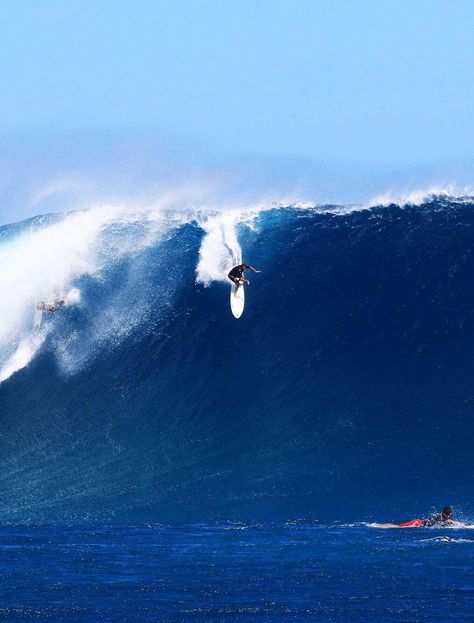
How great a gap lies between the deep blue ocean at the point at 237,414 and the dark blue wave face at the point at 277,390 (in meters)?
0.04

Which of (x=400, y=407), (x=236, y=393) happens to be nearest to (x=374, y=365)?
(x=400, y=407)

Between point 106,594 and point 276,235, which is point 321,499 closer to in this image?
point 106,594

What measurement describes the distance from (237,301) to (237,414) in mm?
3000

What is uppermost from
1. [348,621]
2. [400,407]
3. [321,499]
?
[400,407]

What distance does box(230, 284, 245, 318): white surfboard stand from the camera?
76.0 ft

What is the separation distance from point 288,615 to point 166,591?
69.8 inches

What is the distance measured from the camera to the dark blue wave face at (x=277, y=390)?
18781 mm

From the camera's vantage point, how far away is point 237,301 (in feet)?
76.1

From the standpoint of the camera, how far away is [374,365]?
71.3 feet

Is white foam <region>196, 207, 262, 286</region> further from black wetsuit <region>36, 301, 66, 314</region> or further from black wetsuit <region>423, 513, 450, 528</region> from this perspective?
black wetsuit <region>423, 513, 450, 528</region>

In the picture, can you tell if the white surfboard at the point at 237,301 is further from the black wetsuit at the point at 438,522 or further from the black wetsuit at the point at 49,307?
the black wetsuit at the point at 438,522

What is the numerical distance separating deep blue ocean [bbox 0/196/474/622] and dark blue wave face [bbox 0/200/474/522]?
44mm

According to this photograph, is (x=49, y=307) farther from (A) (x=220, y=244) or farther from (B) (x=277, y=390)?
(B) (x=277, y=390)

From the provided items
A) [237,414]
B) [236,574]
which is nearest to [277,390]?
[237,414]
